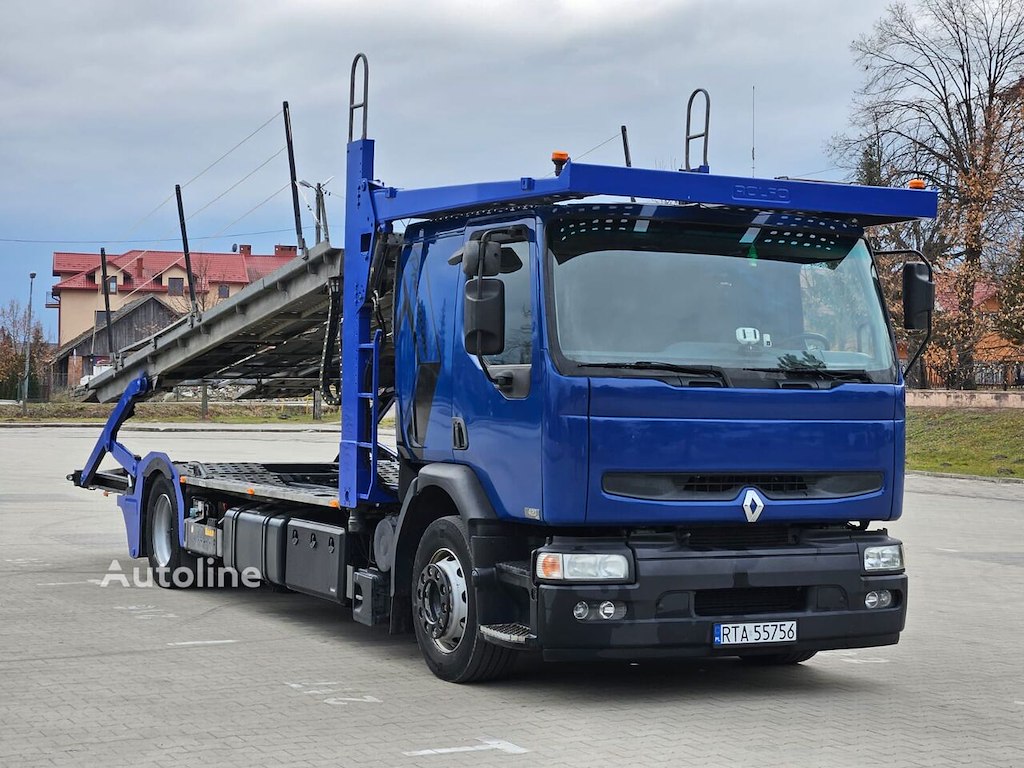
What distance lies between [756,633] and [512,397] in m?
1.71

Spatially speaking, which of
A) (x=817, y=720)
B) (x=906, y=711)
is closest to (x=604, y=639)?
(x=817, y=720)

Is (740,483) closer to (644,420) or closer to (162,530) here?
(644,420)

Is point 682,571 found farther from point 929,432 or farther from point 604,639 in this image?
point 929,432

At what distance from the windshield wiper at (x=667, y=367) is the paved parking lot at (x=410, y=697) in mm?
1674

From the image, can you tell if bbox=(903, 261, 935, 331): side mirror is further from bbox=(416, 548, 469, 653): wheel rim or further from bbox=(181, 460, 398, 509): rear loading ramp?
bbox=(181, 460, 398, 509): rear loading ramp

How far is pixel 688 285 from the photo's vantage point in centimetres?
762

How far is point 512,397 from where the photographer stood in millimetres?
7480

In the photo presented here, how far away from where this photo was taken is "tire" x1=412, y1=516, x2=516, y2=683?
7699 mm

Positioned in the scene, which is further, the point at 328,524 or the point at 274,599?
the point at 274,599

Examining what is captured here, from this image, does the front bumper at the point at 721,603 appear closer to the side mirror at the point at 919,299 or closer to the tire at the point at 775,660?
the tire at the point at 775,660

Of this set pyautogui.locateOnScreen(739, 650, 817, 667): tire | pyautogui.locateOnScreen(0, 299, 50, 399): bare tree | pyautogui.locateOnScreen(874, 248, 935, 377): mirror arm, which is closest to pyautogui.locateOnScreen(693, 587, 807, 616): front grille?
pyautogui.locateOnScreen(739, 650, 817, 667): tire

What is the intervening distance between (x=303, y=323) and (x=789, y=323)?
4.82 meters

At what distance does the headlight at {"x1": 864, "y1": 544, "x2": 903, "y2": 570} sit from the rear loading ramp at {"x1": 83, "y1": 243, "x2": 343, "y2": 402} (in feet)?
13.0

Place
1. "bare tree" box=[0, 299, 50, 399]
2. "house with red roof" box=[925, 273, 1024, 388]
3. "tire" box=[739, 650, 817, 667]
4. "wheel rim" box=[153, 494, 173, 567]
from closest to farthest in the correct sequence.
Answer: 1. "tire" box=[739, 650, 817, 667]
2. "wheel rim" box=[153, 494, 173, 567]
3. "house with red roof" box=[925, 273, 1024, 388]
4. "bare tree" box=[0, 299, 50, 399]
